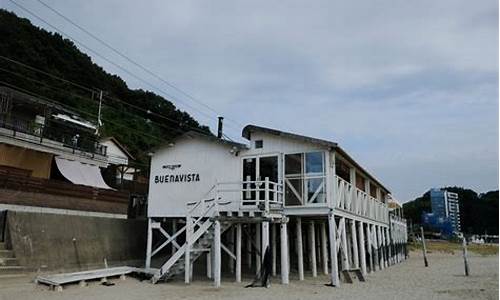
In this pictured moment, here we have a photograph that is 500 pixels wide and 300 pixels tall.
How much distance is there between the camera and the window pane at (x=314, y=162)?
1622 cm

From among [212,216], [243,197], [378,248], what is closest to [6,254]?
[212,216]

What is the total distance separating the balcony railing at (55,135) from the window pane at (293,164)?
597 inches

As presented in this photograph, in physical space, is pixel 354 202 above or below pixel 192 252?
above

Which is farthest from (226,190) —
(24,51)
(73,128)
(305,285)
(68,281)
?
(24,51)

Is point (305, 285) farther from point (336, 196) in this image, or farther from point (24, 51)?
point (24, 51)

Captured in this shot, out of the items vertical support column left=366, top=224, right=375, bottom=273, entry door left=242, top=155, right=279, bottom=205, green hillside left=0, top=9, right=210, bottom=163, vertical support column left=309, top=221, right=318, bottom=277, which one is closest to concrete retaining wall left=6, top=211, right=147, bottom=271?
Result: entry door left=242, top=155, right=279, bottom=205

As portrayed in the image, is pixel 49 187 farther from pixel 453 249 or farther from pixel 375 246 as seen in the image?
pixel 453 249

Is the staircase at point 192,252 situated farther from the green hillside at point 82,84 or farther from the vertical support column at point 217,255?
the green hillside at point 82,84

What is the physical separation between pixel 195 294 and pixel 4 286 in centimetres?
612

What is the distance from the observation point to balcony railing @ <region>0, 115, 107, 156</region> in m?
23.9

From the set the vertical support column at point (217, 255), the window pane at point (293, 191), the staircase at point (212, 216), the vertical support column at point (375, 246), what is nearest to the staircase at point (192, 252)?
the staircase at point (212, 216)

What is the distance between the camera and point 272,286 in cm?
1464

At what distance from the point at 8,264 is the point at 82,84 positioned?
4232cm

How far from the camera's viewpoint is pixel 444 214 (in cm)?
8831
